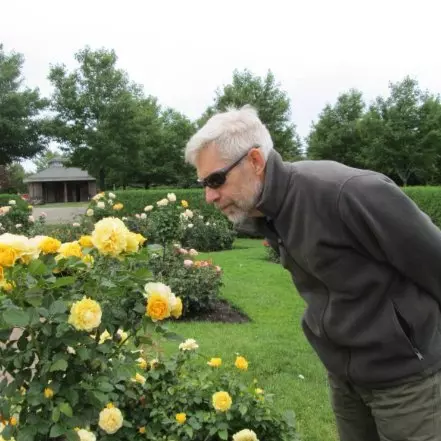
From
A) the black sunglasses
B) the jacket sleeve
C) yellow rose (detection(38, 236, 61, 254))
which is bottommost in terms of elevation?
yellow rose (detection(38, 236, 61, 254))

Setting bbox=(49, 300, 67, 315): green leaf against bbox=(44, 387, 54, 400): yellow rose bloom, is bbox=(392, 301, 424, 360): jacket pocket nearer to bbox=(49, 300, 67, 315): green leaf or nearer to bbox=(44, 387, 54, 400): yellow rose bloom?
bbox=(49, 300, 67, 315): green leaf

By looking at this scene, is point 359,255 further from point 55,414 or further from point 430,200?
point 430,200

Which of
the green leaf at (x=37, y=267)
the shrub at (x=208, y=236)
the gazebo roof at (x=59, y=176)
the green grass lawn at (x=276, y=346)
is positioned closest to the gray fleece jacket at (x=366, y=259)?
the green leaf at (x=37, y=267)

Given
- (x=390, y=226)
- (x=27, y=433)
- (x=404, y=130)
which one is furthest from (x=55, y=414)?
(x=404, y=130)

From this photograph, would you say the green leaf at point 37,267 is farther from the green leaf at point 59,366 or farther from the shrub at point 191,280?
the shrub at point 191,280

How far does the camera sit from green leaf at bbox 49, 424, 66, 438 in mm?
1693

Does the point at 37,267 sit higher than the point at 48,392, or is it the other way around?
the point at 37,267

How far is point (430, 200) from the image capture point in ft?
50.1

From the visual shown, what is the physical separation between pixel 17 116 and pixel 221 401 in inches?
1135

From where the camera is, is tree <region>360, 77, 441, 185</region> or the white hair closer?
the white hair

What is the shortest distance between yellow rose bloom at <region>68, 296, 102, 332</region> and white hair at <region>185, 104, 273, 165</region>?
2.03ft

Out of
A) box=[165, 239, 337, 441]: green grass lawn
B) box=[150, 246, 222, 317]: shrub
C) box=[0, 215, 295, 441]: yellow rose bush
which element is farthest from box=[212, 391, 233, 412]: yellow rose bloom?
box=[150, 246, 222, 317]: shrub

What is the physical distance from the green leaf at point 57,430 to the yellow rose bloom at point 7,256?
0.59m

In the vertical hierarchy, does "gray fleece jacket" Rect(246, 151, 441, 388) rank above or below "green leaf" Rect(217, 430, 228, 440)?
above
